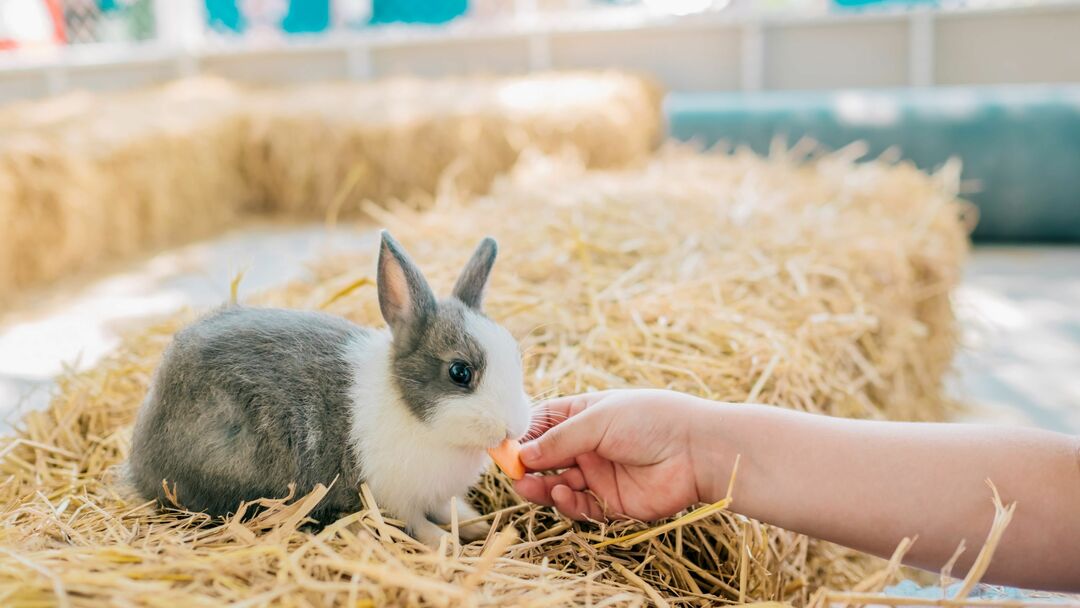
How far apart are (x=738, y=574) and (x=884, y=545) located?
0.20m

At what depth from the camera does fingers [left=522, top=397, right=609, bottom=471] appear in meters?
1.23

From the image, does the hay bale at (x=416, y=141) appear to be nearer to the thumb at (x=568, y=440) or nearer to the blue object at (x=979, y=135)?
the blue object at (x=979, y=135)

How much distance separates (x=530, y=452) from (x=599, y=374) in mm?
343

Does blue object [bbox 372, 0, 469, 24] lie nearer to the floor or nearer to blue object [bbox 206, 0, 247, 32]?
blue object [bbox 206, 0, 247, 32]

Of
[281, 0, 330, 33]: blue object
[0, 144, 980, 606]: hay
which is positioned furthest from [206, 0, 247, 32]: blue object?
[0, 144, 980, 606]: hay

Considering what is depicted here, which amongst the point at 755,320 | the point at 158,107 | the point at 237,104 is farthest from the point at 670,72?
the point at 755,320

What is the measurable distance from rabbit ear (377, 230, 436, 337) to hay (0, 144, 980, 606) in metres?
0.26

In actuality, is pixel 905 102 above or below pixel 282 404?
above

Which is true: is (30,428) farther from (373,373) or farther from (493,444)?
(493,444)

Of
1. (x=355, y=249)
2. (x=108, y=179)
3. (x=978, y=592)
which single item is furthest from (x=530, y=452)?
(x=108, y=179)

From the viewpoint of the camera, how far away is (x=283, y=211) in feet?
17.3

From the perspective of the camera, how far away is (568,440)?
123 cm

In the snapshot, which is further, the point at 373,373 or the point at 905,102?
the point at 905,102

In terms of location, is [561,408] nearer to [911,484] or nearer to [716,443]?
[716,443]
